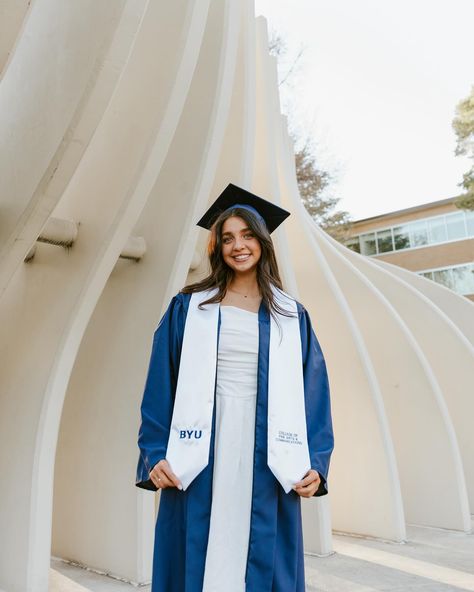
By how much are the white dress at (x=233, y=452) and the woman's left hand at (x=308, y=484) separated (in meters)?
0.21

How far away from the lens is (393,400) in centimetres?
972

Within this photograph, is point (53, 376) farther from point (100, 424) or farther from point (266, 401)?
point (266, 401)

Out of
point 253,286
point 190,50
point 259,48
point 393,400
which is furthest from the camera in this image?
point 393,400

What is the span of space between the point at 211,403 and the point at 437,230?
2583 centimetres

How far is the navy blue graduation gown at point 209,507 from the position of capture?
7.76 feet

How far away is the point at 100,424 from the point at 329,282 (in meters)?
4.08

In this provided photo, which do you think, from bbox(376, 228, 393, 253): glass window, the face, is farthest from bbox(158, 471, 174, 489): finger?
bbox(376, 228, 393, 253): glass window

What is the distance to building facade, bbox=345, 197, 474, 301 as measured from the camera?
83.8 ft

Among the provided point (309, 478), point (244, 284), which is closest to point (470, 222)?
point (244, 284)

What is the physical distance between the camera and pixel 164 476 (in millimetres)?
2369

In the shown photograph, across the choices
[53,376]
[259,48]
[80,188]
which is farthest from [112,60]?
[259,48]

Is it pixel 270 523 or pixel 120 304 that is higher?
pixel 120 304

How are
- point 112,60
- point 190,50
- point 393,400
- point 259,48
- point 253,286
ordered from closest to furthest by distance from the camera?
point 253,286 → point 112,60 → point 190,50 → point 259,48 → point 393,400

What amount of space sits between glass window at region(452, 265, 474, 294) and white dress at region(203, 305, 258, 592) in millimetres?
24816
